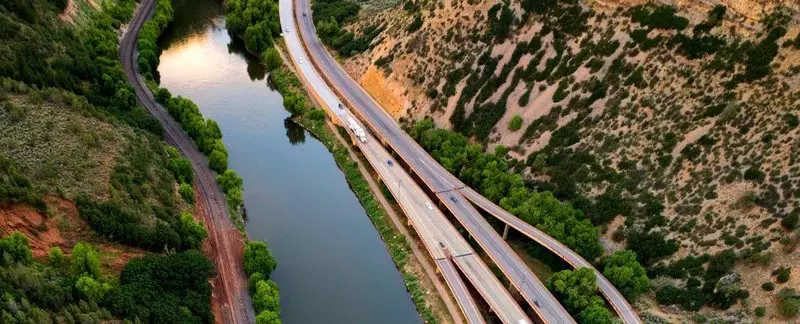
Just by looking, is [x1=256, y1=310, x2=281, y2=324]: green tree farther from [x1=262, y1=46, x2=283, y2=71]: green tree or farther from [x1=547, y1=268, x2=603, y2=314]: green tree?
[x1=262, y1=46, x2=283, y2=71]: green tree

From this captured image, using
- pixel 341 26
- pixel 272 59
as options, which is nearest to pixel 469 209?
pixel 272 59

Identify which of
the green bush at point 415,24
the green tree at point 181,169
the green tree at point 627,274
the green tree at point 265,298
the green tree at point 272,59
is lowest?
the green tree at point 627,274

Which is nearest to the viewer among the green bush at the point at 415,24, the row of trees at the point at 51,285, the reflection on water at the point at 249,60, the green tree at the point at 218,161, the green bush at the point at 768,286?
the row of trees at the point at 51,285

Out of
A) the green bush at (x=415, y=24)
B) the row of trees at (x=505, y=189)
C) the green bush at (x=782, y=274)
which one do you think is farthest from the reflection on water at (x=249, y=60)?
the green bush at (x=782, y=274)

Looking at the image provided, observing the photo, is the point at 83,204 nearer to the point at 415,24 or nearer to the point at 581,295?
the point at 581,295

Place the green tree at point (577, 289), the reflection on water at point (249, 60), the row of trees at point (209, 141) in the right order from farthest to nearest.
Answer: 1. the reflection on water at point (249, 60)
2. the row of trees at point (209, 141)
3. the green tree at point (577, 289)

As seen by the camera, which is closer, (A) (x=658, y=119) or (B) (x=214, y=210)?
(A) (x=658, y=119)

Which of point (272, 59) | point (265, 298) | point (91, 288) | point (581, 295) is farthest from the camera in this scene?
point (272, 59)

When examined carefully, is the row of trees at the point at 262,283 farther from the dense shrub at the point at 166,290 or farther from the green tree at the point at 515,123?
the green tree at the point at 515,123
